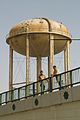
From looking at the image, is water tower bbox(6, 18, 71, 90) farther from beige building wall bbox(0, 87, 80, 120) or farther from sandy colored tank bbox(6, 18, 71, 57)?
beige building wall bbox(0, 87, 80, 120)

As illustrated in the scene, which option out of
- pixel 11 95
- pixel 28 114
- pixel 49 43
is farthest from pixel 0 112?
pixel 49 43

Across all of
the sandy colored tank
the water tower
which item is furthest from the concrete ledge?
the sandy colored tank

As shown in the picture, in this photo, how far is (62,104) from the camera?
17.9 metres

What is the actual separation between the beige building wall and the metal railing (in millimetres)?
442

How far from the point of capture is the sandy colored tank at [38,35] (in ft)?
96.4

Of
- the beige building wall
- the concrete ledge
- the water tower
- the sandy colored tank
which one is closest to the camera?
the beige building wall

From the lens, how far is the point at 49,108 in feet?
62.6

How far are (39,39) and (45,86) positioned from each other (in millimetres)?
9178

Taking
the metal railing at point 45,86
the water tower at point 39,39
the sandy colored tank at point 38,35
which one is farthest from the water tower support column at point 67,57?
the metal railing at point 45,86

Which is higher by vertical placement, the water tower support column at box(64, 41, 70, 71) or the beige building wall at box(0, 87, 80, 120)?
the water tower support column at box(64, 41, 70, 71)

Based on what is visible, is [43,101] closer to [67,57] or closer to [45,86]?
[45,86]

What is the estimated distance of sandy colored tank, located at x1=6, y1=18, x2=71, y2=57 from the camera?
96.4ft

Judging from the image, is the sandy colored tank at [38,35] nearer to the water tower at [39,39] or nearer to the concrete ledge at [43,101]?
the water tower at [39,39]

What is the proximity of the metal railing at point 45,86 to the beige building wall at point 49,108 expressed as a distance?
44cm
